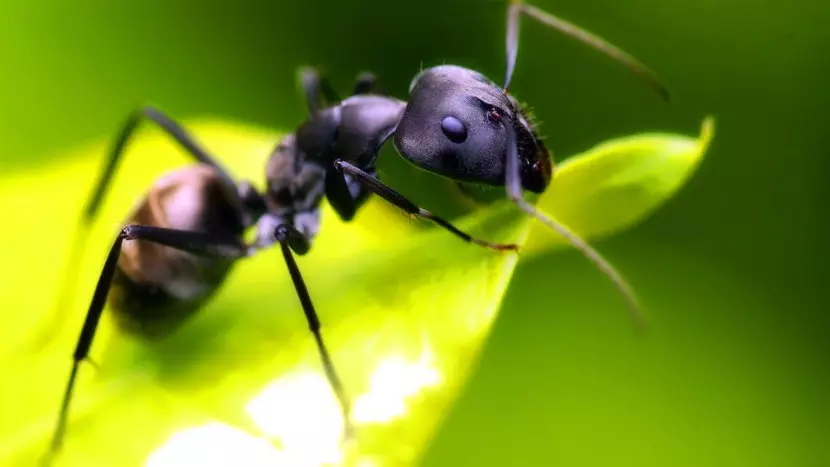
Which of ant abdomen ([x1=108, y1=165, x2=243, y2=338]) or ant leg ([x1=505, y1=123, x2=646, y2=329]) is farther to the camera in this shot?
ant abdomen ([x1=108, y1=165, x2=243, y2=338])

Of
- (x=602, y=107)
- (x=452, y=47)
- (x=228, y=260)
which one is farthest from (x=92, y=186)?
(x=602, y=107)

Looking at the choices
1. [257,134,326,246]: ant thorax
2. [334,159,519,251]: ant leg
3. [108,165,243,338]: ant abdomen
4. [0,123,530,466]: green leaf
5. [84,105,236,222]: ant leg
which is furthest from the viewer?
[257,134,326,246]: ant thorax

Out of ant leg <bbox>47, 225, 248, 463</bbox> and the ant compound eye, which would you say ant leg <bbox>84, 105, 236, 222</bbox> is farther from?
the ant compound eye

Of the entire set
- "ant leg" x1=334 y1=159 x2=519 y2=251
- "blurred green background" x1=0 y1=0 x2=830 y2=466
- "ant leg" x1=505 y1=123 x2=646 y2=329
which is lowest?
"blurred green background" x1=0 y1=0 x2=830 y2=466

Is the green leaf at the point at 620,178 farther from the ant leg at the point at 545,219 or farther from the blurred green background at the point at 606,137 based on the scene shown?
the blurred green background at the point at 606,137

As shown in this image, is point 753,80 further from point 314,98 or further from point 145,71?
point 145,71

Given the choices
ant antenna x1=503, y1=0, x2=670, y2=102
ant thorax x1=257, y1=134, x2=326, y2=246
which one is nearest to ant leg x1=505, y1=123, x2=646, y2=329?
ant antenna x1=503, y1=0, x2=670, y2=102

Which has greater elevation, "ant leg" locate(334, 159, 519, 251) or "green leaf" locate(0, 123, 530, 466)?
"ant leg" locate(334, 159, 519, 251)

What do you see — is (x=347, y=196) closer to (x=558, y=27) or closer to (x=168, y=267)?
(x=168, y=267)
